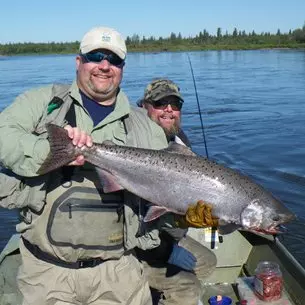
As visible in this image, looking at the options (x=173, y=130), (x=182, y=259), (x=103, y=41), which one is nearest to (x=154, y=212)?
(x=103, y=41)

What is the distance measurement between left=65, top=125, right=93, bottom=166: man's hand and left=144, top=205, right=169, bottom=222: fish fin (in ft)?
2.10

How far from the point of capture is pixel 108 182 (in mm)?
3543

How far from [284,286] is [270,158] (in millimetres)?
9343

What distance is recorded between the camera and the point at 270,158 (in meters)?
14.3

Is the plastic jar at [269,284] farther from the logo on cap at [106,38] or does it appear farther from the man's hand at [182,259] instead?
the logo on cap at [106,38]

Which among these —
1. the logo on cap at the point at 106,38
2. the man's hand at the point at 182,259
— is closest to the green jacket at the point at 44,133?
the logo on cap at the point at 106,38

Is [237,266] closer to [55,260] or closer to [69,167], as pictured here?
[55,260]

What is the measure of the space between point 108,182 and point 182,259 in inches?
68.6

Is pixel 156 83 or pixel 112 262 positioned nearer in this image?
pixel 112 262

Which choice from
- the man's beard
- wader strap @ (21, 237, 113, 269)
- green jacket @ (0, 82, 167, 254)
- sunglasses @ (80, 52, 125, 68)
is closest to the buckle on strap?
wader strap @ (21, 237, 113, 269)

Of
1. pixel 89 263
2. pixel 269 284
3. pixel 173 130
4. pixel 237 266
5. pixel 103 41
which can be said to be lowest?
pixel 237 266

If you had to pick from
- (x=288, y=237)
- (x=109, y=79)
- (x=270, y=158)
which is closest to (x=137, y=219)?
(x=109, y=79)

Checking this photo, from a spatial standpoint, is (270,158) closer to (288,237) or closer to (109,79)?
(288,237)

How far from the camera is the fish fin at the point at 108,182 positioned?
139 inches
